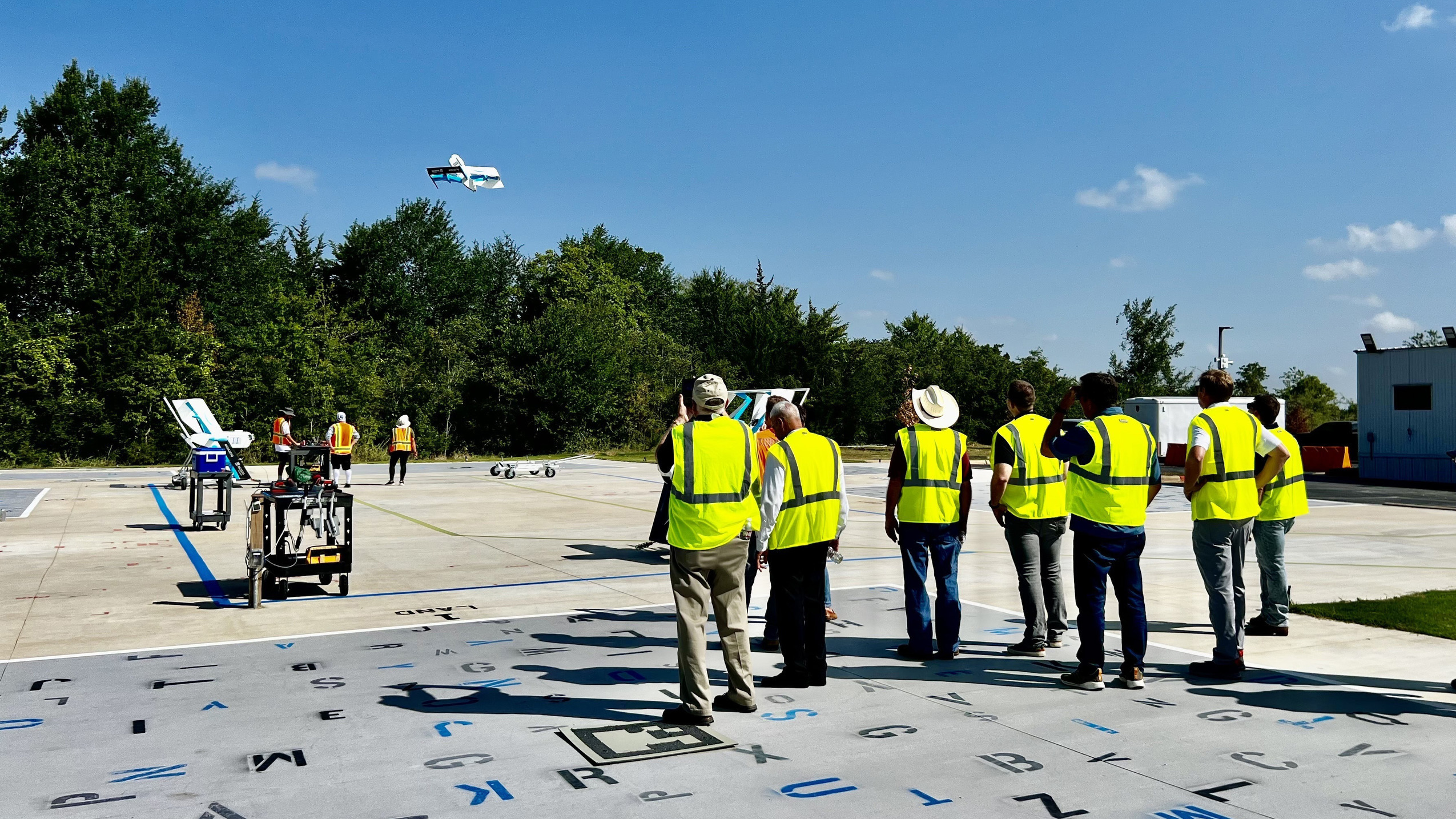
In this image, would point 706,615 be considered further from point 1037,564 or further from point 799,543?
point 1037,564

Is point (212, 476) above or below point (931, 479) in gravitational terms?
below

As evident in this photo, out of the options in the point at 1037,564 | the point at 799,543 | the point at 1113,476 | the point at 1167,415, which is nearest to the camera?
the point at 1113,476

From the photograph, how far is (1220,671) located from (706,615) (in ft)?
11.5

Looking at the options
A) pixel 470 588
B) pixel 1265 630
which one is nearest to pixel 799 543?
pixel 1265 630

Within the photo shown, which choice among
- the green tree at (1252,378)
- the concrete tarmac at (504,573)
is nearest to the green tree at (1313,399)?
the green tree at (1252,378)

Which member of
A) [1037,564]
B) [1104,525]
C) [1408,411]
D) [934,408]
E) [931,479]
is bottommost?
[1037,564]

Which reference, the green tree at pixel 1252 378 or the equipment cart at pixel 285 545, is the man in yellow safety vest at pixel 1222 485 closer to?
the equipment cart at pixel 285 545

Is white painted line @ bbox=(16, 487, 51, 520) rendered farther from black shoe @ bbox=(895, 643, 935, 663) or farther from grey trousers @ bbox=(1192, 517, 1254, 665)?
grey trousers @ bbox=(1192, 517, 1254, 665)

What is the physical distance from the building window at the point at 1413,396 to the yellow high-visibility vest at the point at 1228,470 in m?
30.2

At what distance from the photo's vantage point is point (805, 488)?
21.7 feet

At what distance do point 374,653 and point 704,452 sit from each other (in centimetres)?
331

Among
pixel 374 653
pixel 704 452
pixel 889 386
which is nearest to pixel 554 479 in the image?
pixel 374 653

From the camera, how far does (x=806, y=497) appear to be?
6602 millimetres

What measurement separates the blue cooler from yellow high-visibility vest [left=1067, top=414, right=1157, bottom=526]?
45.8 ft
